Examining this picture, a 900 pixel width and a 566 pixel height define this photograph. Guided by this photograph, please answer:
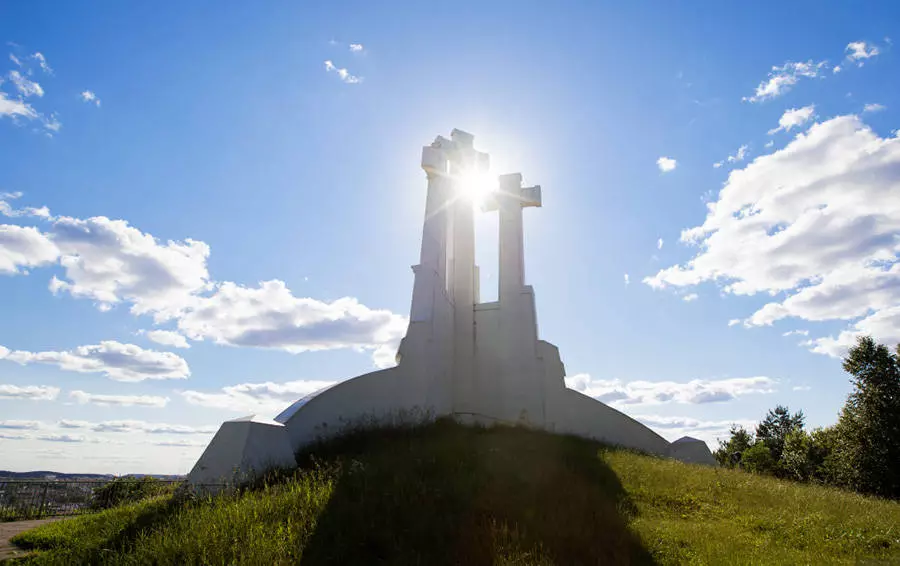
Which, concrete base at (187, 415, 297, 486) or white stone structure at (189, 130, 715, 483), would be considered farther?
white stone structure at (189, 130, 715, 483)

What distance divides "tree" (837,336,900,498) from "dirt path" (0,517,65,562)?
Answer: 25.1 metres

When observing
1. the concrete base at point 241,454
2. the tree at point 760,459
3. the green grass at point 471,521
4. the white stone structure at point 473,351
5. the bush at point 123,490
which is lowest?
the tree at point 760,459

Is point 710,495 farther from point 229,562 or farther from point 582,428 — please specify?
point 229,562

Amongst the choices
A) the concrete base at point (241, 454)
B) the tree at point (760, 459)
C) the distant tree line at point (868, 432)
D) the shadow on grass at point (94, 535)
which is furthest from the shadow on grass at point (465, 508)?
the tree at point (760, 459)

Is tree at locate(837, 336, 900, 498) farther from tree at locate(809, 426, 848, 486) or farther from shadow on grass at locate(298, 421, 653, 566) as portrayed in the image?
shadow on grass at locate(298, 421, 653, 566)

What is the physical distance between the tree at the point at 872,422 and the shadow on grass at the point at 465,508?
16684mm

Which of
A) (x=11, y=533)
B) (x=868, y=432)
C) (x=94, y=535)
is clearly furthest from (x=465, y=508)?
(x=868, y=432)

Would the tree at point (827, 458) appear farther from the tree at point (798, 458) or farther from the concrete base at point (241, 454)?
the concrete base at point (241, 454)

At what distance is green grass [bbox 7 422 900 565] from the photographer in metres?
5.33

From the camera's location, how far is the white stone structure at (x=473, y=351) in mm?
12648

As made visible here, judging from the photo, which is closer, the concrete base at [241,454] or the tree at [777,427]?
the concrete base at [241,454]

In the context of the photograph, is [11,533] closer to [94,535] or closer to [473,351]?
[94,535]

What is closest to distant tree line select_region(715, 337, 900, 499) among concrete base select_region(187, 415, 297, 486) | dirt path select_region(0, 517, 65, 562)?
concrete base select_region(187, 415, 297, 486)

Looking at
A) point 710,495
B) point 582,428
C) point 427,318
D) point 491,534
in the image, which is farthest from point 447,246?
point 491,534
